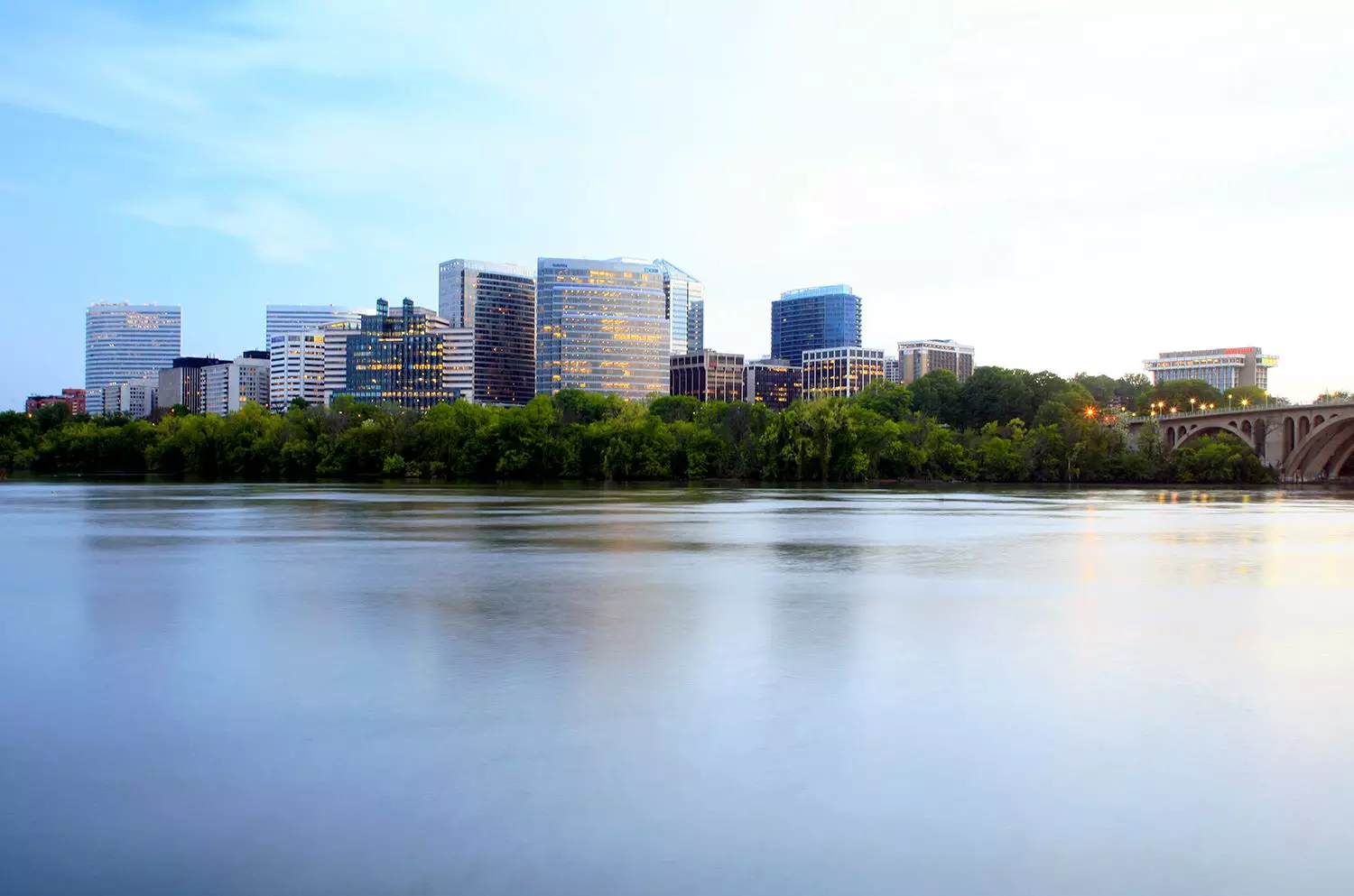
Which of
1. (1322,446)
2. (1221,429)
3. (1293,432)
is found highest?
(1221,429)

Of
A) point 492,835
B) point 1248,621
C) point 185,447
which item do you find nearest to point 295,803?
point 492,835

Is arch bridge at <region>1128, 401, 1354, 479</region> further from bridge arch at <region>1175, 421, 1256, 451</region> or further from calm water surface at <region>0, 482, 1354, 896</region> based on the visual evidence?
calm water surface at <region>0, 482, 1354, 896</region>

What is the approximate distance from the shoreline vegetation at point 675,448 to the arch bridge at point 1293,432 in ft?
7.61

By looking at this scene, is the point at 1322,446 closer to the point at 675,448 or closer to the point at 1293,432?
the point at 1293,432

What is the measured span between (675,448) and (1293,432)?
59.8 metres

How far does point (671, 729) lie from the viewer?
998 centimetres

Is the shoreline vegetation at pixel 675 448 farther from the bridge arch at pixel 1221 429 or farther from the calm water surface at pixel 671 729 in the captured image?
the calm water surface at pixel 671 729

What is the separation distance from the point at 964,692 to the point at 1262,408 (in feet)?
344

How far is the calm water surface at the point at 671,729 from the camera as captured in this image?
7.06 metres

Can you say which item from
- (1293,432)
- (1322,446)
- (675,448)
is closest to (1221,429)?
(1293,432)

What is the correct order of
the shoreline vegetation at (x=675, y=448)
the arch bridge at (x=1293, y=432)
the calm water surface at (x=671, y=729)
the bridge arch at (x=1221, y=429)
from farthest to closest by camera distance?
the bridge arch at (x=1221, y=429) → the arch bridge at (x=1293, y=432) → the shoreline vegetation at (x=675, y=448) → the calm water surface at (x=671, y=729)

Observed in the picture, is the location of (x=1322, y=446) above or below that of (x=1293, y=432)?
below

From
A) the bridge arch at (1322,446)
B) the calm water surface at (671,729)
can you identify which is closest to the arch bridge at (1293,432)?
the bridge arch at (1322,446)

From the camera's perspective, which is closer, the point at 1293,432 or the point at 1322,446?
the point at 1322,446
